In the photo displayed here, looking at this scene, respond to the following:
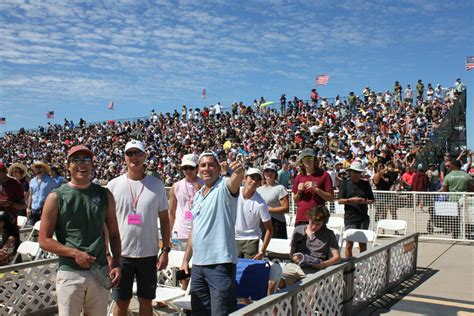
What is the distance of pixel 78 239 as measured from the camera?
3178mm

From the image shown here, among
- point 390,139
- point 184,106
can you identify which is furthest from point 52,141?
point 390,139

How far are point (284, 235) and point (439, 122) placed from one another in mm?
16551

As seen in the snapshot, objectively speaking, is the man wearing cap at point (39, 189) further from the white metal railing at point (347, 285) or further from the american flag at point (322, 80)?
the american flag at point (322, 80)

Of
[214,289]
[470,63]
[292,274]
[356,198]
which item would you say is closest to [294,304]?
[292,274]

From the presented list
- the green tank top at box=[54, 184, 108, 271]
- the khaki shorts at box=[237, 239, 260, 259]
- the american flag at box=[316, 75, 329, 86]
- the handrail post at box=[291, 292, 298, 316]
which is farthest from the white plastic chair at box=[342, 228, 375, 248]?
the american flag at box=[316, 75, 329, 86]

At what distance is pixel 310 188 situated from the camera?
604 cm

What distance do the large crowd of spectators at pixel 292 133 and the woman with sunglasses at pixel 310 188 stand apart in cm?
689

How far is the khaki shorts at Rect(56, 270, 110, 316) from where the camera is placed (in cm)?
313

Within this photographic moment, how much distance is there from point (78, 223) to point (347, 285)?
3206 mm

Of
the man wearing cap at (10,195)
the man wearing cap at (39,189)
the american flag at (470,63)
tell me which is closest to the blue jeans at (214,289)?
the man wearing cap at (10,195)

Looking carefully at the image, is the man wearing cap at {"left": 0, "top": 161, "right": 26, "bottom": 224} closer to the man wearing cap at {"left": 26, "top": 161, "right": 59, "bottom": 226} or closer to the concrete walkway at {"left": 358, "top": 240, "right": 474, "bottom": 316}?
the man wearing cap at {"left": 26, "top": 161, "right": 59, "bottom": 226}

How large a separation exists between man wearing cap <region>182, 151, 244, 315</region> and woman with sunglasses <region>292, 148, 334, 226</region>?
266 cm

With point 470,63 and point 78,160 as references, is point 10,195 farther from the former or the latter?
point 470,63

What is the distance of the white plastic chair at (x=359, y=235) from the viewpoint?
6.44m
